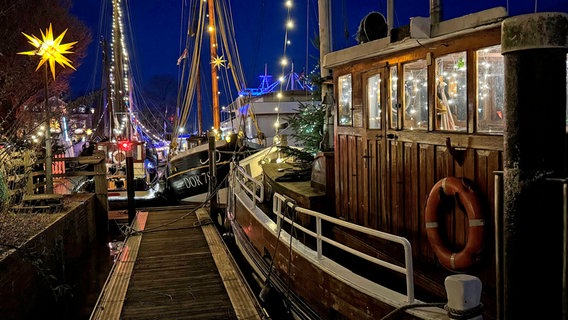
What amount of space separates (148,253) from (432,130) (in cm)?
706

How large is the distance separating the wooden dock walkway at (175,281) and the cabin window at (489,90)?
3872 mm

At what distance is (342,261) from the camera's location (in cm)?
657

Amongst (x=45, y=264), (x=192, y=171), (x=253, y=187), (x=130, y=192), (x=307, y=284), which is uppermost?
(x=253, y=187)

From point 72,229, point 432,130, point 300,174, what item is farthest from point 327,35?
point 72,229

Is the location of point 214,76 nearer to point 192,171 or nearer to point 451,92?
point 192,171

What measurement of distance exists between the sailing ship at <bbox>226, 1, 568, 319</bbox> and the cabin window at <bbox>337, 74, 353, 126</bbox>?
0.09ft

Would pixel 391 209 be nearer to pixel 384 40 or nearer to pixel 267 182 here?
pixel 384 40

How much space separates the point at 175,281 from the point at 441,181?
5.28 m

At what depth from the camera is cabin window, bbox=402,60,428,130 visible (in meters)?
5.27

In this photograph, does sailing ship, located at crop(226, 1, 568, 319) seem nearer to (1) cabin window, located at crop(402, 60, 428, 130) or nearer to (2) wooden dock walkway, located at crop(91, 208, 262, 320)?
(1) cabin window, located at crop(402, 60, 428, 130)

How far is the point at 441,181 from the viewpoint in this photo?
183 inches

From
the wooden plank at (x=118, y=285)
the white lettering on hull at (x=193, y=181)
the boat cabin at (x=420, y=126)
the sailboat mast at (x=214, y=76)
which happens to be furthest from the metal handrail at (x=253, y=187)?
the sailboat mast at (x=214, y=76)

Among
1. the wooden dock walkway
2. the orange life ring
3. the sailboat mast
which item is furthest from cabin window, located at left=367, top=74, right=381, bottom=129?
the sailboat mast

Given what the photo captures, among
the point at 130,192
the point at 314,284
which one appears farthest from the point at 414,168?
the point at 130,192
